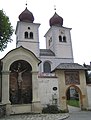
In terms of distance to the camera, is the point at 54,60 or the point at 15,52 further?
the point at 54,60

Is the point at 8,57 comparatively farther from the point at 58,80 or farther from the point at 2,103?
the point at 58,80

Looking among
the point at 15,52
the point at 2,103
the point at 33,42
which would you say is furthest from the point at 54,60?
the point at 2,103

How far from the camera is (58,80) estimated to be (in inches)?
942

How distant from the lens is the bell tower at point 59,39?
40.9 meters

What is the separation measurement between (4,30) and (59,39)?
77.7 feet

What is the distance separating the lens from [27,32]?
1629 inches

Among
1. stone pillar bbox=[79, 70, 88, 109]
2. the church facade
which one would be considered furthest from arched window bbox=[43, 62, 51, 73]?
stone pillar bbox=[79, 70, 88, 109]

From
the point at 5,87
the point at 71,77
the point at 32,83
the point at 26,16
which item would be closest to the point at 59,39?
the point at 26,16

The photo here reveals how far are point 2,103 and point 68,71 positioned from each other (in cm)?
903

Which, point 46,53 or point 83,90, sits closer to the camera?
Result: point 83,90

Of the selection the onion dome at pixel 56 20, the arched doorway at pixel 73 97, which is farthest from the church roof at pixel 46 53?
the arched doorway at pixel 73 97

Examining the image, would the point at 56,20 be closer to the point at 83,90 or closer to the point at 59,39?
the point at 59,39

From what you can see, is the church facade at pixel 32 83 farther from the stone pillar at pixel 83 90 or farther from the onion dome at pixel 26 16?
the onion dome at pixel 26 16

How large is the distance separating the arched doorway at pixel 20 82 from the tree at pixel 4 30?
232 cm
